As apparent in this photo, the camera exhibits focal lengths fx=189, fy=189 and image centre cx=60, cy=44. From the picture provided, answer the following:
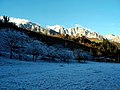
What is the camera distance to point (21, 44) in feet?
413

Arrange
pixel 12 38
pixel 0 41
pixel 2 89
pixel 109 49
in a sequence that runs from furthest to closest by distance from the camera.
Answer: pixel 109 49, pixel 0 41, pixel 12 38, pixel 2 89

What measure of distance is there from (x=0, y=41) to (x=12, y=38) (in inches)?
859

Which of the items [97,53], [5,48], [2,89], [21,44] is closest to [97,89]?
[2,89]

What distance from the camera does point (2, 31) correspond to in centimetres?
14250

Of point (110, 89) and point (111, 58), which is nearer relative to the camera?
point (110, 89)

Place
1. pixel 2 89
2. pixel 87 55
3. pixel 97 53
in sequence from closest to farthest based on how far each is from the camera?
pixel 2 89
pixel 87 55
pixel 97 53

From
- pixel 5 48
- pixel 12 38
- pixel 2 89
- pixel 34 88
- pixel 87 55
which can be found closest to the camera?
pixel 2 89

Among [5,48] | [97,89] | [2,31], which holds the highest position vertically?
[2,31]

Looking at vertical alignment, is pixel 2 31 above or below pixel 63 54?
above

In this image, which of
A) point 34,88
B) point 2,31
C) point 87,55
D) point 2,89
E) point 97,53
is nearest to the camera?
point 2,89

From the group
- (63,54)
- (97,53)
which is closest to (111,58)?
(97,53)

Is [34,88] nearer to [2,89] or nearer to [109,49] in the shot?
[2,89]

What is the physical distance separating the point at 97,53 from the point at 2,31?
3436 inches

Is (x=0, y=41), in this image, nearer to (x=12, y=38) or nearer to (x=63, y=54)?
(x=12, y=38)
